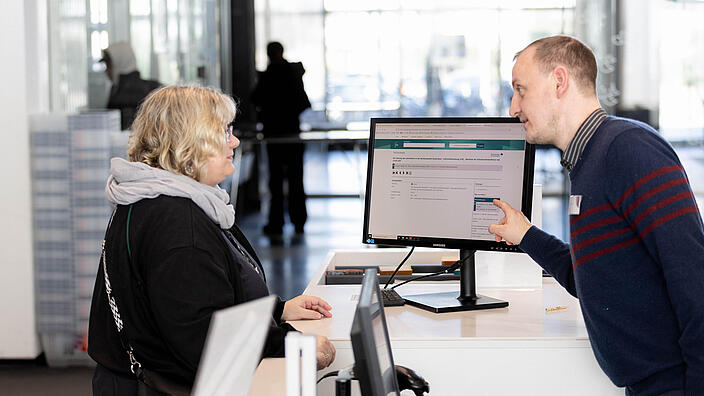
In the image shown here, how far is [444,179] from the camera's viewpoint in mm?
2471

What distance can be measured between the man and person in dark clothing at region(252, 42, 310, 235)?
684cm

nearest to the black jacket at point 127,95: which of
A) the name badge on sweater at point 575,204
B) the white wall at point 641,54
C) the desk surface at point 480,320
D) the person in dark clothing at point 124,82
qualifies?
the person in dark clothing at point 124,82

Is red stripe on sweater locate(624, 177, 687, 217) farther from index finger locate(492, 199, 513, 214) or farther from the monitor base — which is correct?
the monitor base

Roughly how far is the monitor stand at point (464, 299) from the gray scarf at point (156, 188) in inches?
26.4

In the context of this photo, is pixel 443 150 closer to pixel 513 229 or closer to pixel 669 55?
pixel 513 229

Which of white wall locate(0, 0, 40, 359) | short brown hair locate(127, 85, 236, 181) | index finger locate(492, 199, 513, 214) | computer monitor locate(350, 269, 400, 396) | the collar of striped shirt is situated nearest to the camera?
computer monitor locate(350, 269, 400, 396)

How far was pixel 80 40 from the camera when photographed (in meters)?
5.30

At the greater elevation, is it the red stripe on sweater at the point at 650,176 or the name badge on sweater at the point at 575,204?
the red stripe on sweater at the point at 650,176

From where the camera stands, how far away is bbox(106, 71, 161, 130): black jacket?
5.53 m

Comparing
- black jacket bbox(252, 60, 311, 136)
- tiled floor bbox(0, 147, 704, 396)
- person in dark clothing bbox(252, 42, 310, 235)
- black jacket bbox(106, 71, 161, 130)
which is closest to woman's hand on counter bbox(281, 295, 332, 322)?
tiled floor bbox(0, 147, 704, 396)

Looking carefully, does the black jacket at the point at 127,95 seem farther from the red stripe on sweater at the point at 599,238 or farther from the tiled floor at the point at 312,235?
the red stripe on sweater at the point at 599,238

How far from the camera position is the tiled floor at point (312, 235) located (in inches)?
177

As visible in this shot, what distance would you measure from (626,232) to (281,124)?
748 centimetres

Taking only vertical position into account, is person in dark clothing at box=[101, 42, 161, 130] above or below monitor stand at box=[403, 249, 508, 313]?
above
